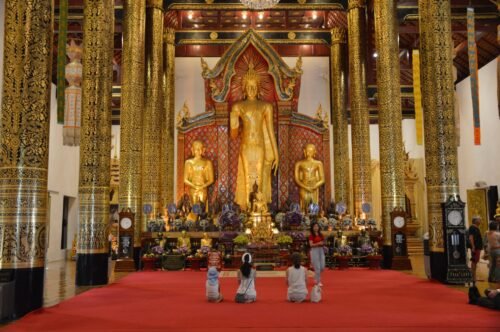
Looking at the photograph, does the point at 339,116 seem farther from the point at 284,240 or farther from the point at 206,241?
the point at 206,241

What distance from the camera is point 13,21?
6.54 metres

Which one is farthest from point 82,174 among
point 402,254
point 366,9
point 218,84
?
point 366,9

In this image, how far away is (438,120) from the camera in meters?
9.62

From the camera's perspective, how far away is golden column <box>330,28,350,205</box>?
1800 centimetres

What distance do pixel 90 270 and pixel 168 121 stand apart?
366 inches

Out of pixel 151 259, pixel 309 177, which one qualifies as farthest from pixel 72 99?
pixel 309 177

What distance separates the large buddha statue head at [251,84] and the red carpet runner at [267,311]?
969 cm

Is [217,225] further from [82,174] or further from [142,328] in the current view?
[142,328]

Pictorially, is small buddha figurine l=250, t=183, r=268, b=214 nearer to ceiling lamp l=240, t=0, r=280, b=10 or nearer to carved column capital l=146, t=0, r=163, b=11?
ceiling lamp l=240, t=0, r=280, b=10

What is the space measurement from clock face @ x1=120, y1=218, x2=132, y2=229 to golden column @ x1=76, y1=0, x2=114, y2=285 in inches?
92.4

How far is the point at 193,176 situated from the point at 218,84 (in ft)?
10.6

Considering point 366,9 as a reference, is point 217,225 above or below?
below

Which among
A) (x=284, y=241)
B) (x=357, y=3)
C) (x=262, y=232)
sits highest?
(x=357, y=3)

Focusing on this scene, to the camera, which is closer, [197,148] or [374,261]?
[374,261]
